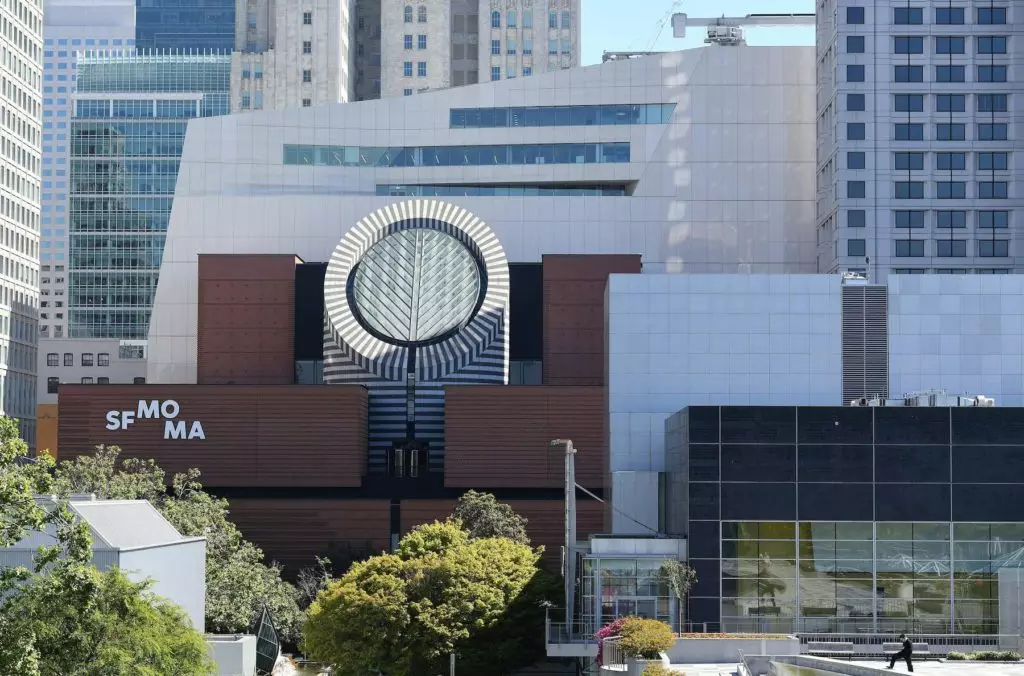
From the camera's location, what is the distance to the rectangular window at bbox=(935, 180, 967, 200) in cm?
12975

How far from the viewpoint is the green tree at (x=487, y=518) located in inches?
4063

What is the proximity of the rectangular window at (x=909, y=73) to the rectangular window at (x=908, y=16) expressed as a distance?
10.6ft

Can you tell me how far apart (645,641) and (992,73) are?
253 feet

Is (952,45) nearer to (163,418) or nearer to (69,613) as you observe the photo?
(163,418)

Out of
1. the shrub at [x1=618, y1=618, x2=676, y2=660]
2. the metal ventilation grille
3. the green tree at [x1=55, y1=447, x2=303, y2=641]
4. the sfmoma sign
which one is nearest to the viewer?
the shrub at [x1=618, y1=618, x2=676, y2=660]

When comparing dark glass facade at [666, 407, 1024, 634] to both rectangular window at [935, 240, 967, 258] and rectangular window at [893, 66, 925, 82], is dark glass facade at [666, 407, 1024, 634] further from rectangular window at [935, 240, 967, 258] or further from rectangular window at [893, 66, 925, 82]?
rectangular window at [893, 66, 925, 82]

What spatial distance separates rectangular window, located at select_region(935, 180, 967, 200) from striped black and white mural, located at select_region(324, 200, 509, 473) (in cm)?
3344

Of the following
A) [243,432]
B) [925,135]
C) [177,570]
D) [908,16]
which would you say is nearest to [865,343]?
[177,570]

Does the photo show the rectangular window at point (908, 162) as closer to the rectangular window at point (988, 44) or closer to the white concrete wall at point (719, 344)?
the rectangular window at point (988, 44)

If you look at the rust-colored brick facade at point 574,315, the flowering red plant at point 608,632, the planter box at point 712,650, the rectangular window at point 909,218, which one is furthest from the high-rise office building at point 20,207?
the planter box at point 712,650

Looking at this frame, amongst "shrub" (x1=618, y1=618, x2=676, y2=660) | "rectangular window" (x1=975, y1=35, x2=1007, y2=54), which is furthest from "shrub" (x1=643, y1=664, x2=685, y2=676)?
"rectangular window" (x1=975, y1=35, x2=1007, y2=54)

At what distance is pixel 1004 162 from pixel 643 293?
4758 centimetres

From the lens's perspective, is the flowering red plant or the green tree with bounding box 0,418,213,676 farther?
the flowering red plant

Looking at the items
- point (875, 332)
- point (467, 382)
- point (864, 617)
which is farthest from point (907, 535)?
point (467, 382)
